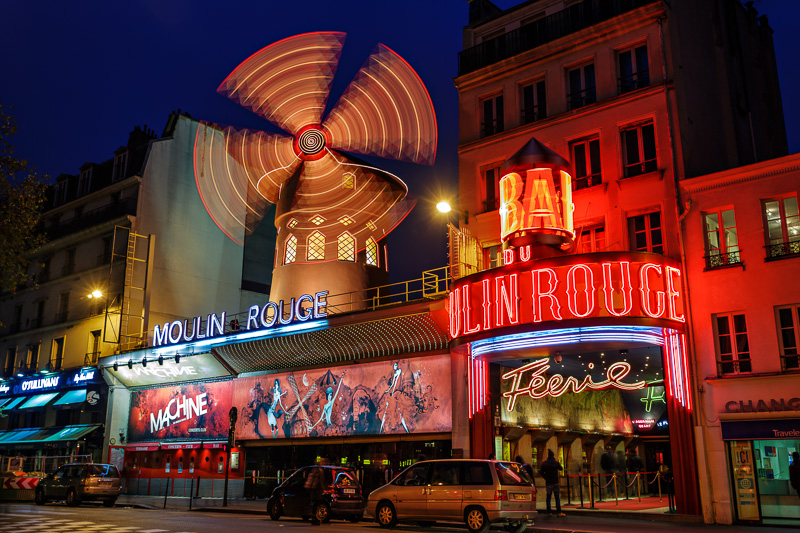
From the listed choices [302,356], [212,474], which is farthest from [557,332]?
[212,474]

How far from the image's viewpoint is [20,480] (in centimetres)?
2480

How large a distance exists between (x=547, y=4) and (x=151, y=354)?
19.2 m

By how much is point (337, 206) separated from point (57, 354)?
16.9 metres

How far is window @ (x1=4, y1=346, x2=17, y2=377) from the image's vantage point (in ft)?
123

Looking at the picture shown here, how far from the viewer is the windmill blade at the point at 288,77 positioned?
89.7ft

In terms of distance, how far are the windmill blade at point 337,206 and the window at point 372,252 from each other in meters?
0.15

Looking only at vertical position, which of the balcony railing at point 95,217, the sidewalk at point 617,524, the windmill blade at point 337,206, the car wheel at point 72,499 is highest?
the balcony railing at point 95,217

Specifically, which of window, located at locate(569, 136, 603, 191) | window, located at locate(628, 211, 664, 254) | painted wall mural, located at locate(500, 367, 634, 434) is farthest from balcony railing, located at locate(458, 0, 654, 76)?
painted wall mural, located at locate(500, 367, 634, 434)

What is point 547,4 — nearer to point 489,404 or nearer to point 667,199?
point 667,199

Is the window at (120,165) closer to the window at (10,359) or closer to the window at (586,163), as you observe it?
the window at (10,359)

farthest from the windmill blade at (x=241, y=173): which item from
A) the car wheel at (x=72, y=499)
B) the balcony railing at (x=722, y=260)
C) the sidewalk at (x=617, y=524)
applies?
the balcony railing at (x=722, y=260)

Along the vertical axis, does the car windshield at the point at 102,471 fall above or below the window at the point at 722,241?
below

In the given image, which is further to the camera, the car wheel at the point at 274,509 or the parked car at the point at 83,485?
the parked car at the point at 83,485

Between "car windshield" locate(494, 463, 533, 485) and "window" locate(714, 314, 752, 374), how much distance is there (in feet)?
17.3
